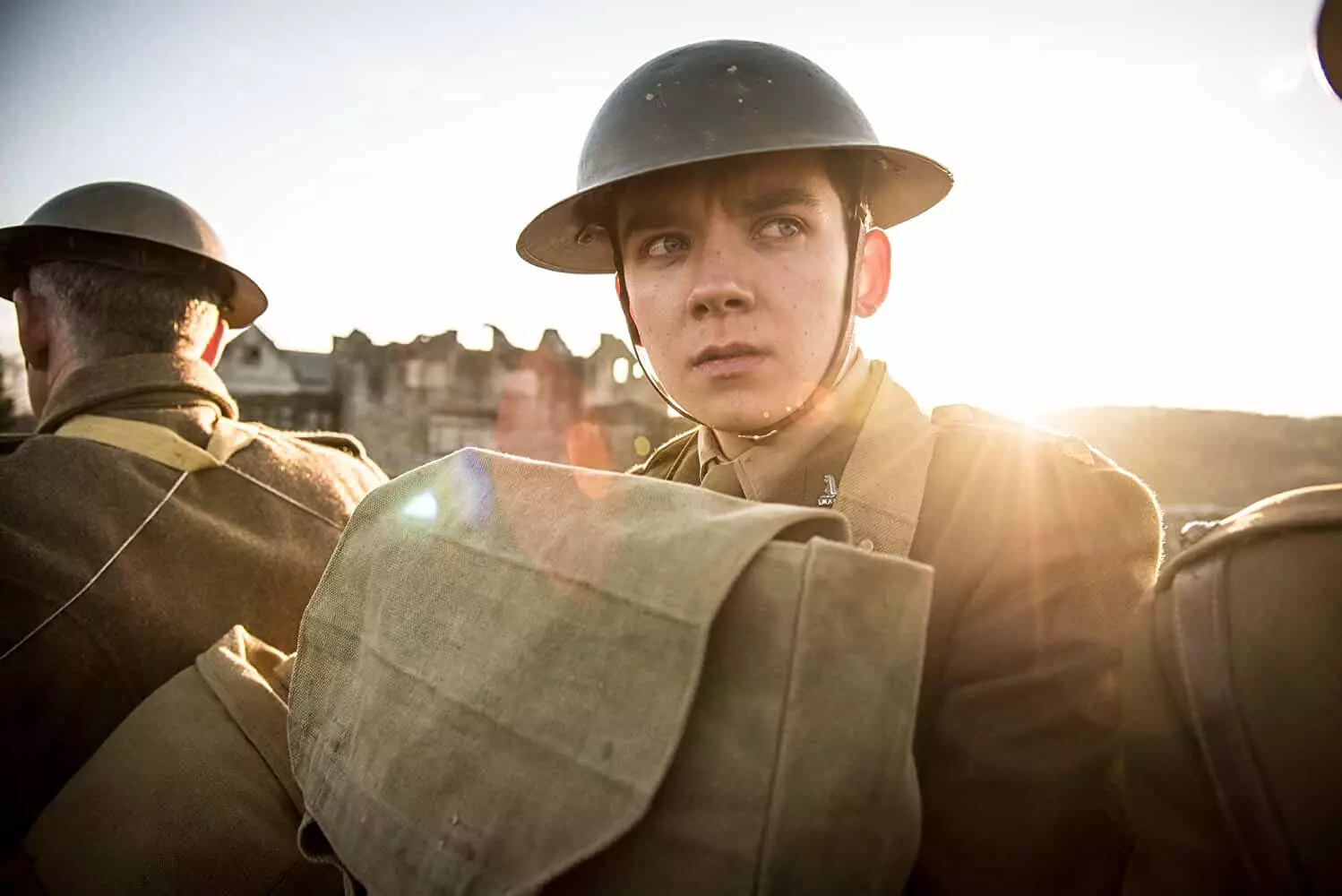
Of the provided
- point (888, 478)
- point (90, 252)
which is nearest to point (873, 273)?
point (888, 478)

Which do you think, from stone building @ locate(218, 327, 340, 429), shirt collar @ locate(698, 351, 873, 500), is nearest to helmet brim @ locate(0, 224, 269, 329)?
shirt collar @ locate(698, 351, 873, 500)

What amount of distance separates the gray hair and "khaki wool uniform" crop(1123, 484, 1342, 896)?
143 inches

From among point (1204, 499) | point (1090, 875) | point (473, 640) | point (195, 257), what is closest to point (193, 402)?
point (195, 257)

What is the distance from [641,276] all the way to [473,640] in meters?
1.09

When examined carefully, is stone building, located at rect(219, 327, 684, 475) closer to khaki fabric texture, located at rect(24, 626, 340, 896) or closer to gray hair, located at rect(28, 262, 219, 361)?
gray hair, located at rect(28, 262, 219, 361)

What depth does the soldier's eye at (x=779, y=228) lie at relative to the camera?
1872 millimetres

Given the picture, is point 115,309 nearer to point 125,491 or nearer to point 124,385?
point 124,385

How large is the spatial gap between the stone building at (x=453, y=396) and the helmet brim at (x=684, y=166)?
24286 mm

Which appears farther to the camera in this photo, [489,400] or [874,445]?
[489,400]

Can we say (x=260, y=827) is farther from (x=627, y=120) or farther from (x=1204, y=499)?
(x=1204, y=499)

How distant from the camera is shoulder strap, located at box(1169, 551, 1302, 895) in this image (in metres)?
0.99

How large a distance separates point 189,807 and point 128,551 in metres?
1.10

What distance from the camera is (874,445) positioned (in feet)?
5.81

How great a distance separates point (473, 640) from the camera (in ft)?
4.12
